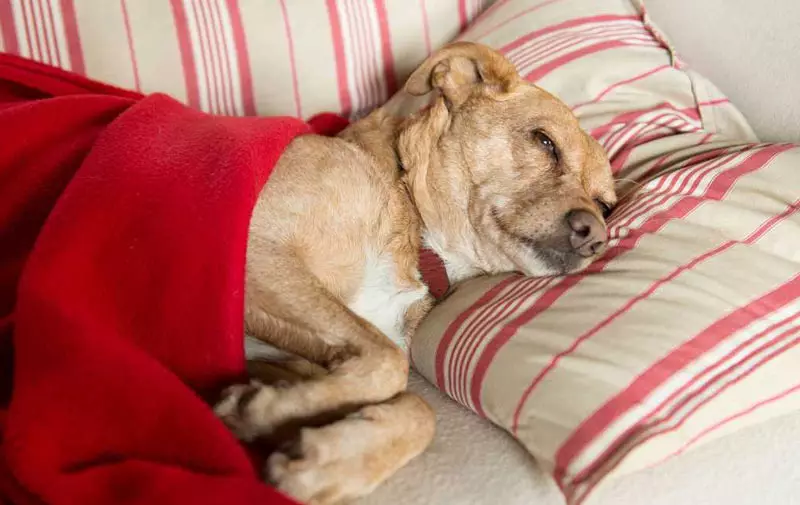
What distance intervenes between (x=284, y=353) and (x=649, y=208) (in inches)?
40.0

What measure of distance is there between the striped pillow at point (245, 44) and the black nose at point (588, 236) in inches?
41.4

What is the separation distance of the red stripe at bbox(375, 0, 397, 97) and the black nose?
1.04 m

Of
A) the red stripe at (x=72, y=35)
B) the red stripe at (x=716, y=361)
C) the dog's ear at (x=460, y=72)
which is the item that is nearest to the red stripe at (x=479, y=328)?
the red stripe at (x=716, y=361)

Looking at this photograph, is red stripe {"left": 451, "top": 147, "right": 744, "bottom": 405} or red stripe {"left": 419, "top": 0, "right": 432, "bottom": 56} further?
red stripe {"left": 419, "top": 0, "right": 432, "bottom": 56}

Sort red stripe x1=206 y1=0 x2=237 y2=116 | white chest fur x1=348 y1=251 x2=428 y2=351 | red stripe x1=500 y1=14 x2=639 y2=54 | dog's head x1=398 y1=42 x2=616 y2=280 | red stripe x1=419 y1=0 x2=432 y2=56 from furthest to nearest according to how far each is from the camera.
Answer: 1. red stripe x1=419 y1=0 x2=432 y2=56
2. red stripe x1=500 y1=14 x2=639 y2=54
3. red stripe x1=206 y1=0 x2=237 y2=116
4. dog's head x1=398 y1=42 x2=616 y2=280
5. white chest fur x1=348 y1=251 x2=428 y2=351

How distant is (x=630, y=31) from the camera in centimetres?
234

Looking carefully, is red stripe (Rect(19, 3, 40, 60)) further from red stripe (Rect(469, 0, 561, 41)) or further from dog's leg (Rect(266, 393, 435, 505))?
dog's leg (Rect(266, 393, 435, 505))

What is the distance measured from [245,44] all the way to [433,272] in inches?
40.4

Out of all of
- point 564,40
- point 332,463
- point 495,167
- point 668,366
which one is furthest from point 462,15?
point 332,463

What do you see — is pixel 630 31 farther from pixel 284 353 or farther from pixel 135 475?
pixel 135 475

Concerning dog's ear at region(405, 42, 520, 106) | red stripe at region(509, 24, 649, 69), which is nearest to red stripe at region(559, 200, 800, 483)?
dog's ear at region(405, 42, 520, 106)

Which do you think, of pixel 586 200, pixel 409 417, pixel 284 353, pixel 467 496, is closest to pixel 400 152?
pixel 586 200

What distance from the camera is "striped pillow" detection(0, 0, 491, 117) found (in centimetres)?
205

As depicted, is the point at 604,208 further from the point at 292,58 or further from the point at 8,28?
the point at 8,28
